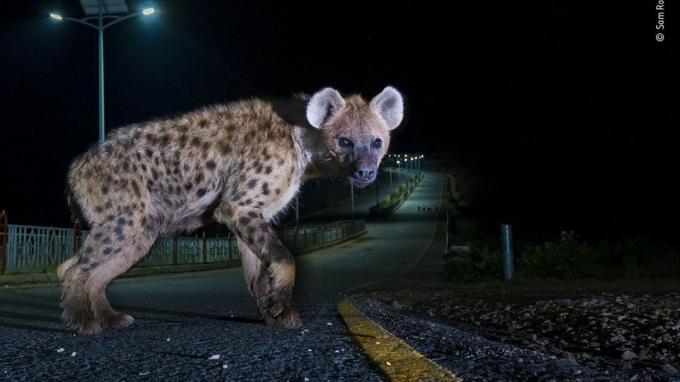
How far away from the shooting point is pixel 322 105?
17.5ft

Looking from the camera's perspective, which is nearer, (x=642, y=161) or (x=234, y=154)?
(x=234, y=154)

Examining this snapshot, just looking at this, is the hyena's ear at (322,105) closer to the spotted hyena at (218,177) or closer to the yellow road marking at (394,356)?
the spotted hyena at (218,177)

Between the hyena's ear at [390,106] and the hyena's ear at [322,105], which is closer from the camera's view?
the hyena's ear at [322,105]

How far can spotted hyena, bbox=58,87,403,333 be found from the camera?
4.89 m

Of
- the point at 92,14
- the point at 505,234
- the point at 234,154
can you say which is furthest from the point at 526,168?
the point at 234,154

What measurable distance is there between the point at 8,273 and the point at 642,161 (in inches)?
1244

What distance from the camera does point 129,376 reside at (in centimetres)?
328

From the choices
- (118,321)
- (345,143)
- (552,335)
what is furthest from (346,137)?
(118,321)

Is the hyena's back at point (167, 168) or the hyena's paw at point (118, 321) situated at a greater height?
the hyena's back at point (167, 168)

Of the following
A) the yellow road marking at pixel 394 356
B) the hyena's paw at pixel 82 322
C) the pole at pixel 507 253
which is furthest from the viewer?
the pole at pixel 507 253

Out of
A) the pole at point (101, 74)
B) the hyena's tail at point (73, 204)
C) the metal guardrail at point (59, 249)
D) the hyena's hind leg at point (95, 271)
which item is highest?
the pole at point (101, 74)

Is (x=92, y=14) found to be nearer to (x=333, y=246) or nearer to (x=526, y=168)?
(x=333, y=246)

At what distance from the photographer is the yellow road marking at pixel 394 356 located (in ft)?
9.81

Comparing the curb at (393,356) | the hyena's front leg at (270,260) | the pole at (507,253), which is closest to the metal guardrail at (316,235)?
the pole at (507,253)
